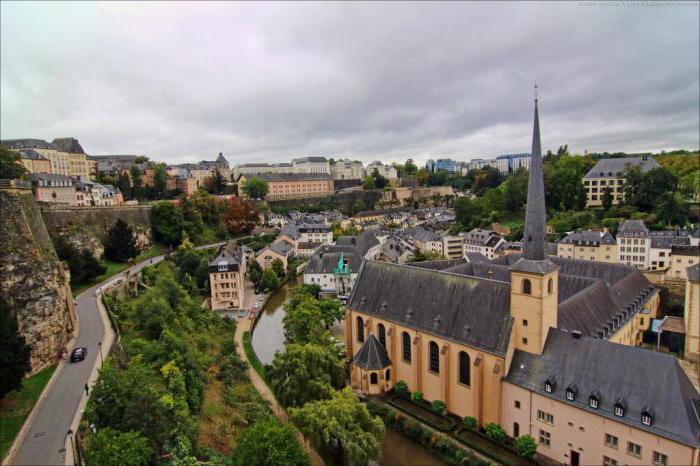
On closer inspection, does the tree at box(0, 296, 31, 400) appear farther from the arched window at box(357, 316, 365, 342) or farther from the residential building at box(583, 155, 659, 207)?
the residential building at box(583, 155, 659, 207)

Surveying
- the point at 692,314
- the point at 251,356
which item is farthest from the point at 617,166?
the point at 251,356

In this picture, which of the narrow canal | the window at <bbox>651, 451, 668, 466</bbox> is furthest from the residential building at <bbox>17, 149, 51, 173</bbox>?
the window at <bbox>651, 451, 668, 466</bbox>

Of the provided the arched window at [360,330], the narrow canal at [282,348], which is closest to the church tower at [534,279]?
the narrow canal at [282,348]

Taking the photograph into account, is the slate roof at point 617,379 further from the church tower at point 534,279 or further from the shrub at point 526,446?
the shrub at point 526,446

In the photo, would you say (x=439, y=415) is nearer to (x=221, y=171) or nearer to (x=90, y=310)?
(x=90, y=310)

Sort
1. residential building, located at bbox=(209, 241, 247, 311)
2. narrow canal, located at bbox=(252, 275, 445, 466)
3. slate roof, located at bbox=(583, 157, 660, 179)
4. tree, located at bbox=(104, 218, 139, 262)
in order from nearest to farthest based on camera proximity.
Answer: narrow canal, located at bbox=(252, 275, 445, 466) < residential building, located at bbox=(209, 241, 247, 311) < tree, located at bbox=(104, 218, 139, 262) < slate roof, located at bbox=(583, 157, 660, 179)
